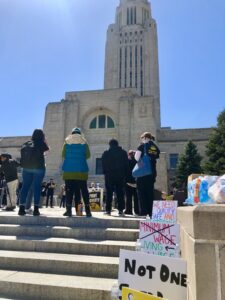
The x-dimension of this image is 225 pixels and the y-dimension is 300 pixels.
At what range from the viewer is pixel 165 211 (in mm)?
3959

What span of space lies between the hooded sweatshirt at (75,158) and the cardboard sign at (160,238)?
2619mm

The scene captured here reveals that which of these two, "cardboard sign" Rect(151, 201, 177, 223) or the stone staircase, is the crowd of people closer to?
the stone staircase

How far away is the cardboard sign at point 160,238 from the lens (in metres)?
3.03

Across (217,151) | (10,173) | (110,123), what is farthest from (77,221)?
(110,123)

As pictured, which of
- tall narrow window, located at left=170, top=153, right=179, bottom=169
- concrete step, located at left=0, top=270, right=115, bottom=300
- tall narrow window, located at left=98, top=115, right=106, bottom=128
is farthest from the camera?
tall narrow window, located at left=170, top=153, right=179, bottom=169

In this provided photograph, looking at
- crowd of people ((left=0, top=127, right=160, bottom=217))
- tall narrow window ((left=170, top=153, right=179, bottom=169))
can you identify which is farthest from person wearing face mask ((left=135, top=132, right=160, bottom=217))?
tall narrow window ((left=170, top=153, right=179, bottom=169))

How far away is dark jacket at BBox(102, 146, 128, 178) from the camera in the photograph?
6344mm

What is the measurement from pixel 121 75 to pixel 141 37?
376 inches

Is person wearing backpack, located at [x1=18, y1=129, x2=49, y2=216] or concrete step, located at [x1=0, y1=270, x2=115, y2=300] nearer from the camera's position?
concrete step, located at [x1=0, y1=270, x2=115, y2=300]

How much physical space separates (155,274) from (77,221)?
292cm

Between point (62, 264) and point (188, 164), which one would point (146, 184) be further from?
point (188, 164)

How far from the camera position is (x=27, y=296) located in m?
2.97

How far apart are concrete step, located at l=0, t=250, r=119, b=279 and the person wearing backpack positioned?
2.15 m

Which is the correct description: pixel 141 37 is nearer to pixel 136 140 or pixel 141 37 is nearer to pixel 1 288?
pixel 136 140
